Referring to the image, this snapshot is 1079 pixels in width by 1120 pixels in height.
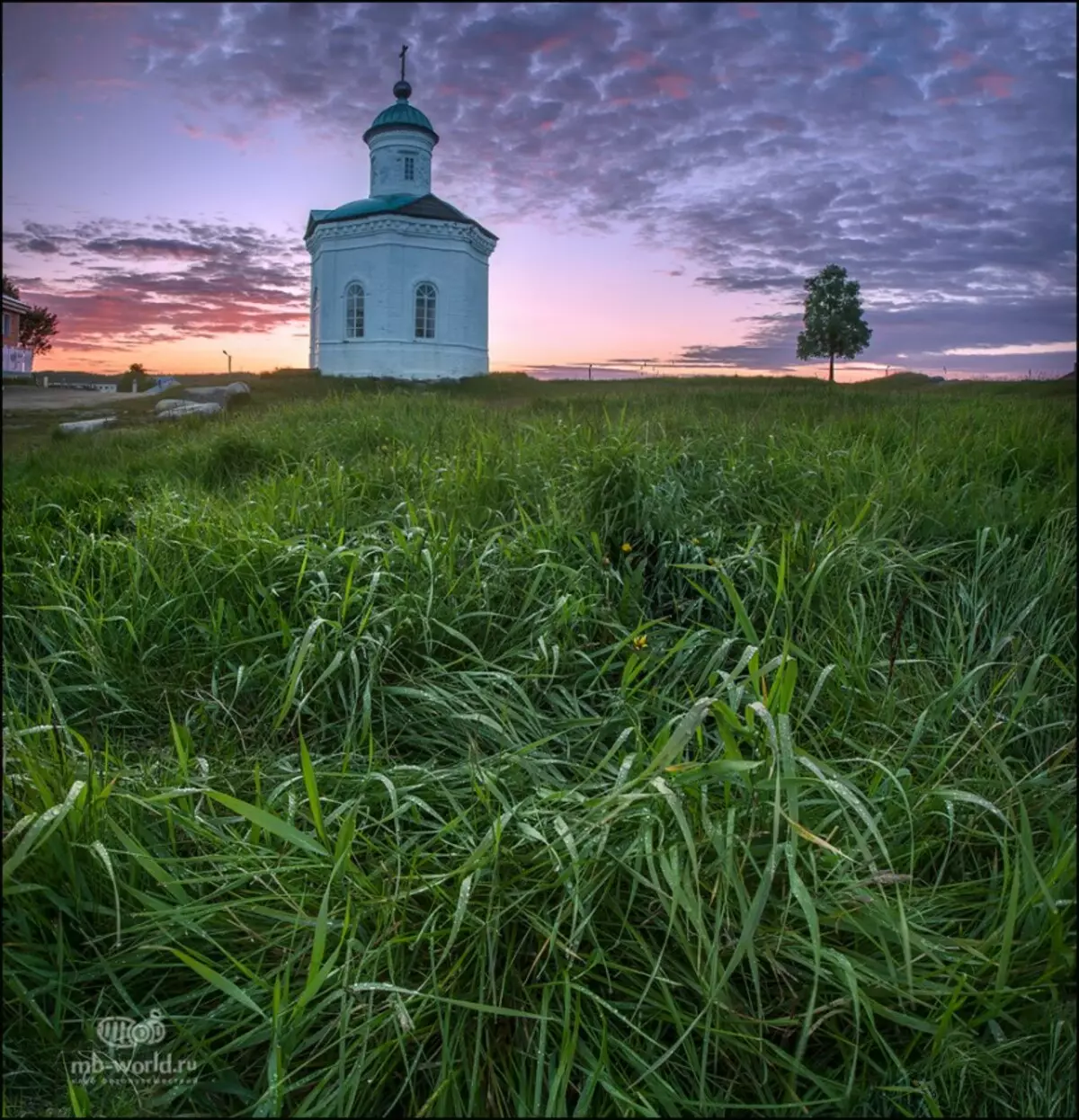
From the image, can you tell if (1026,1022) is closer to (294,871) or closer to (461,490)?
(294,871)

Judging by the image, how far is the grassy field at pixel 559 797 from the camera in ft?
4.32

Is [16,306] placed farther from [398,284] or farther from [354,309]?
[398,284]

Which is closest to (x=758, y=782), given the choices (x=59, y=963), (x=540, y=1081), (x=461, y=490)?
(x=540, y=1081)

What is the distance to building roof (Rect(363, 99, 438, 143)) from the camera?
2.73m

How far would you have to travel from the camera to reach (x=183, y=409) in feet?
32.7

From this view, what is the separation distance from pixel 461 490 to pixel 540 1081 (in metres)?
2.76

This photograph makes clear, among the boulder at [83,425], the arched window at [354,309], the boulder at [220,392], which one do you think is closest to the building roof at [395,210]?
the arched window at [354,309]

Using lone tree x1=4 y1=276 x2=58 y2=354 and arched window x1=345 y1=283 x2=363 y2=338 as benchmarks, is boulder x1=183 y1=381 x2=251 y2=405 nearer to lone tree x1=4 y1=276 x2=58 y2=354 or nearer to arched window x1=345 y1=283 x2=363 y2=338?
arched window x1=345 y1=283 x2=363 y2=338

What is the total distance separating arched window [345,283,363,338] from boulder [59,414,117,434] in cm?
290

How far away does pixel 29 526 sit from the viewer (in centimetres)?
392

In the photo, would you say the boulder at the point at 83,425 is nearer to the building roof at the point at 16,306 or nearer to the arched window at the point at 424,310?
the arched window at the point at 424,310

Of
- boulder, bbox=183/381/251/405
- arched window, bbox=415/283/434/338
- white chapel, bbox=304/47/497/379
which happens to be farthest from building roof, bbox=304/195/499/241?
boulder, bbox=183/381/251/405

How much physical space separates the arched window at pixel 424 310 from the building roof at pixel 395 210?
1.11 metres

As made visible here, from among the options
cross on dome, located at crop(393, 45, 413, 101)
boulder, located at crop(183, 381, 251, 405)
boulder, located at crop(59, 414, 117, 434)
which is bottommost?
boulder, located at crop(59, 414, 117, 434)
